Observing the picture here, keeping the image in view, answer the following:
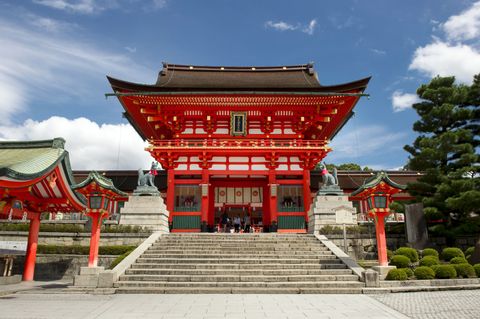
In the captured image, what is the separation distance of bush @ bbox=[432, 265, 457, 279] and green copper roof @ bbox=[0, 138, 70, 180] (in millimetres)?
13842

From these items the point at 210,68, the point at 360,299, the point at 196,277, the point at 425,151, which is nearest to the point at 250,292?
the point at 196,277

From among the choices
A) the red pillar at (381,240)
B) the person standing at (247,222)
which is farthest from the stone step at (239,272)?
the person standing at (247,222)

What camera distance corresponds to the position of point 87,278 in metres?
10.8

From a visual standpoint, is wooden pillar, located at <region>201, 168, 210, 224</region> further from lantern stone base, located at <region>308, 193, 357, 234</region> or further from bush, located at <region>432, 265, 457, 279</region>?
bush, located at <region>432, 265, 457, 279</region>

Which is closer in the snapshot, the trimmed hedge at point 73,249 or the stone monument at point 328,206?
the trimmed hedge at point 73,249

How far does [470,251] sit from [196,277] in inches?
487

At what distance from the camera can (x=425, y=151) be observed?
16.7 meters

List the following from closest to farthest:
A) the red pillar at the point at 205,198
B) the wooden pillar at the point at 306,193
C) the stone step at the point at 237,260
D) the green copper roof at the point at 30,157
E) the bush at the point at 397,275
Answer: the green copper roof at the point at 30,157, the bush at the point at 397,275, the stone step at the point at 237,260, the red pillar at the point at 205,198, the wooden pillar at the point at 306,193

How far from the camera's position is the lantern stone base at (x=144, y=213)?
17375 millimetres

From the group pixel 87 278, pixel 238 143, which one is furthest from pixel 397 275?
pixel 238 143

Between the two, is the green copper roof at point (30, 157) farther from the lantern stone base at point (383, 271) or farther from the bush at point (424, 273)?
the bush at point (424, 273)

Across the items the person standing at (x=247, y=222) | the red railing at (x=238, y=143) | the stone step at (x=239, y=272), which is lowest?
the stone step at (x=239, y=272)

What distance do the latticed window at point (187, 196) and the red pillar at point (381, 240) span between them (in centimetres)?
Result: 1190

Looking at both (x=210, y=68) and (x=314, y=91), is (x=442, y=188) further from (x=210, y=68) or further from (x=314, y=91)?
(x=210, y=68)
